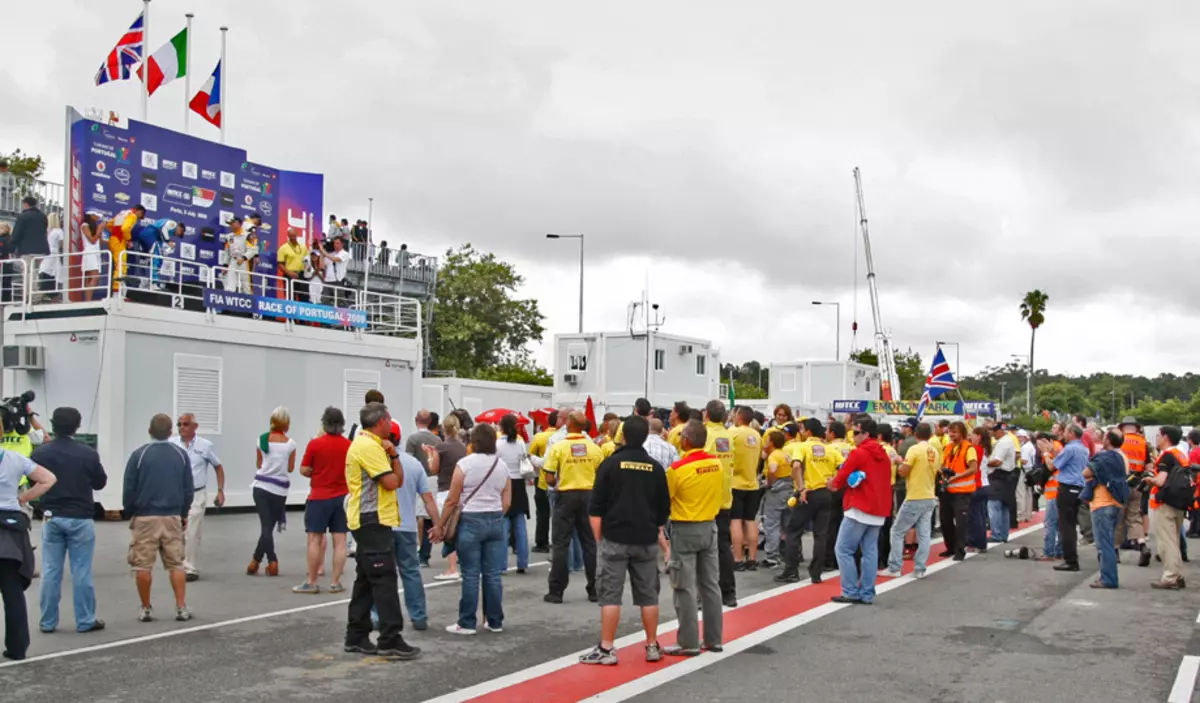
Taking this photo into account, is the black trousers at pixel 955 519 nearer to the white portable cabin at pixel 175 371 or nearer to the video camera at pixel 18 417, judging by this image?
the video camera at pixel 18 417

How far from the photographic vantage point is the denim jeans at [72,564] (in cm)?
909

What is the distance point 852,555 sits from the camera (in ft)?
36.1

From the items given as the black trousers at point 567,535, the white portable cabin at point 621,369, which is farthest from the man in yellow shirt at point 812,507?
the white portable cabin at point 621,369

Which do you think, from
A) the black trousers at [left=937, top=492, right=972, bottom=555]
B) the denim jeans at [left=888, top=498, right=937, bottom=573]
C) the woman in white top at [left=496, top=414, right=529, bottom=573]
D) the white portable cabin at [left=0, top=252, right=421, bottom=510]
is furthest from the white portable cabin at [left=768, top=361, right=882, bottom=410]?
the woman in white top at [left=496, top=414, right=529, bottom=573]

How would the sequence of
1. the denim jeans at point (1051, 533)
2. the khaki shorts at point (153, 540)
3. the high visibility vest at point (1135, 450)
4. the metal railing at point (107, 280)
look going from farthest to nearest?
the metal railing at point (107, 280) < the high visibility vest at point (1135, 450) < the denim jeans at point (1051, 533) < the khaki shorts at point (153, 540)

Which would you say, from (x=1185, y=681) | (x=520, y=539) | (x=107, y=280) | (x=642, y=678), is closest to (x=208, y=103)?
(x=107, y=280)

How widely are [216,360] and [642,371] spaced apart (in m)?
26.0

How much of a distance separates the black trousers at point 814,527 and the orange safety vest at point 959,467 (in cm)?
300

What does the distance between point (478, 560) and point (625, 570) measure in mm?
1545

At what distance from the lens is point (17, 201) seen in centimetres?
3603

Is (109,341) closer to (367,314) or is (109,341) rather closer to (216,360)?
(216,360)

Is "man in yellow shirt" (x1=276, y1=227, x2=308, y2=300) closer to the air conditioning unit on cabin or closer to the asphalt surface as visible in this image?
the air conditioning unit on cabin

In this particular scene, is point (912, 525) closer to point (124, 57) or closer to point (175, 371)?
point (175, 371)

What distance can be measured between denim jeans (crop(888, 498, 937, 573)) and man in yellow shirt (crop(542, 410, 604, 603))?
3.84m
